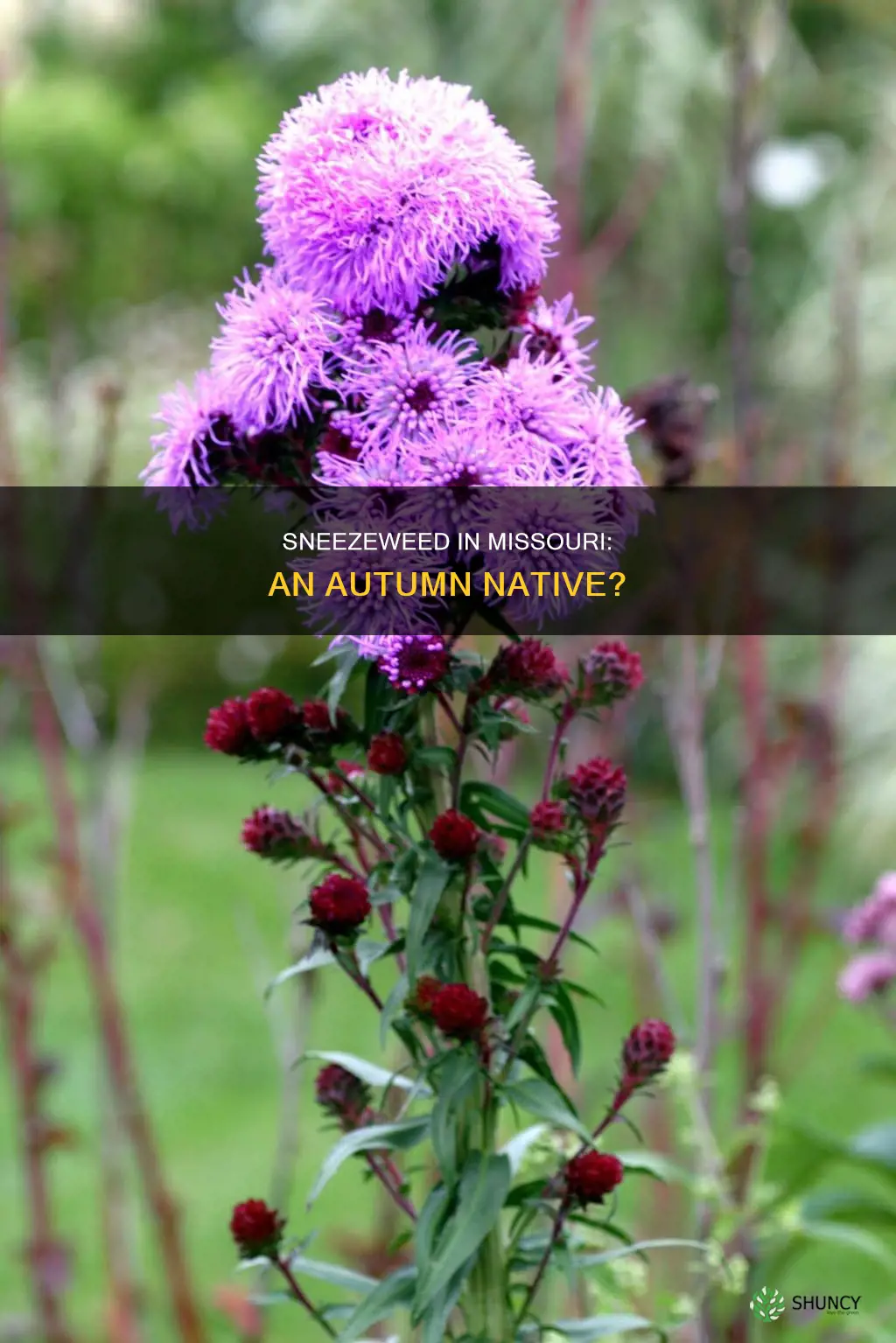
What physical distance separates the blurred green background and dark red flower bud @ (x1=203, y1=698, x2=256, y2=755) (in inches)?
21.3

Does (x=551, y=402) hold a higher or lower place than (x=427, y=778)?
higher

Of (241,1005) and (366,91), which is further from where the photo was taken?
(241,1005)

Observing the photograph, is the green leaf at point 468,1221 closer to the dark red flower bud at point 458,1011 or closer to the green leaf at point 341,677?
the dark red flower bud at point 458,1011

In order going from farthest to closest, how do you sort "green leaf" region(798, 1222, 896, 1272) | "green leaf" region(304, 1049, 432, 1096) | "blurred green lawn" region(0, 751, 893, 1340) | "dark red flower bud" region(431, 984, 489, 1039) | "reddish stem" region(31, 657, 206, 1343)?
"blurred green lawn" region(0, 751, 893, 1340) → "reddish stem" region(31, 657, 206, 1343) → "green leaf" region(798, 1222, 896, 1272) → "green leaf" region(304, 1049, 432, 1096) → "dark red flower bud" region(431, 984, 489, 1039)

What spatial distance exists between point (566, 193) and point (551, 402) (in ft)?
3.33

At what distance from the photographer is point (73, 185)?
10.8m

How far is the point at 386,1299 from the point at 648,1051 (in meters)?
Result: 0.23

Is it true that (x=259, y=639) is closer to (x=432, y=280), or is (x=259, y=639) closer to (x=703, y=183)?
Answer: (x=703, y=183)

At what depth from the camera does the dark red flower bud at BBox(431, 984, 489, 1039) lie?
91 centimetres

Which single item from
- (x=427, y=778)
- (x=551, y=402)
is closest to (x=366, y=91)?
(x=551, y=402)

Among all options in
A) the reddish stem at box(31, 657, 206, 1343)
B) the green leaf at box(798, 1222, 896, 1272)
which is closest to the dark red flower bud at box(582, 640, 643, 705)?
the green leaf at box(798, 1222, 896, 1272)

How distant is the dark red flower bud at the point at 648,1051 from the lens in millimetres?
994

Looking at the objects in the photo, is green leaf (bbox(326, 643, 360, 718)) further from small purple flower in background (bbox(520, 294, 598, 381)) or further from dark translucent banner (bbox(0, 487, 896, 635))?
small purple flower in background (bbox(520, 294, 598, 381))

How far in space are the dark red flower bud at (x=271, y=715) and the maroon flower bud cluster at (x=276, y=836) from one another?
0.06m
